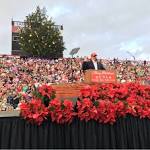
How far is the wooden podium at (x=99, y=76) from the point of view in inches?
252

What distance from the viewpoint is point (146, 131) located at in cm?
625

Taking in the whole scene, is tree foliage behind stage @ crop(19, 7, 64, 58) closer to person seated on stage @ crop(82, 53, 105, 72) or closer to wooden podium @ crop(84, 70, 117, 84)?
person seated on stage @ crop(82, 53, 105, 72)

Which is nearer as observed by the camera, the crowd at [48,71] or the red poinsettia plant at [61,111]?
the red poinsettia plant at [61,111]

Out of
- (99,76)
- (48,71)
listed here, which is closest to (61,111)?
(99,76)

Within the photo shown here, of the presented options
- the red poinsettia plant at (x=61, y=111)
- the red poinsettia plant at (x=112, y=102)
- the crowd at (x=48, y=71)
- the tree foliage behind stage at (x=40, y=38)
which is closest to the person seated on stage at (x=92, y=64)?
the red poinsettia plant at (x=112, y=102)

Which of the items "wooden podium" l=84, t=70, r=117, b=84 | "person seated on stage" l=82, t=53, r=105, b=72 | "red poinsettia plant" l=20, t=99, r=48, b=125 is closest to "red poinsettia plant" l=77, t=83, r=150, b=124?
"wooden podium" l=84, t=70, r=117, b=84

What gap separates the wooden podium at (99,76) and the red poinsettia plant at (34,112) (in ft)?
3.66

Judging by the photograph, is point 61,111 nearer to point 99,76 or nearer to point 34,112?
point 34,112

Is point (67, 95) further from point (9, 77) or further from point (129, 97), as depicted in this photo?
point (9, 77)

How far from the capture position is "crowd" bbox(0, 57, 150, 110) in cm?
2458

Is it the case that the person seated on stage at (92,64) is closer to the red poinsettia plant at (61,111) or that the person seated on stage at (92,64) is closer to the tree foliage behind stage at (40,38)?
the red poinsettia plant at (61,111)

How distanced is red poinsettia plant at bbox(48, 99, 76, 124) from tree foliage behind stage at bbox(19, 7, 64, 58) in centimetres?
3727

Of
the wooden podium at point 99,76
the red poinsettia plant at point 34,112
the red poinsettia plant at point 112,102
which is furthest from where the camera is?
the wooden podium at point 99,76

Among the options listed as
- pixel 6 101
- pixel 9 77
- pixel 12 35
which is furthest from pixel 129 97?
pixel 12 35
